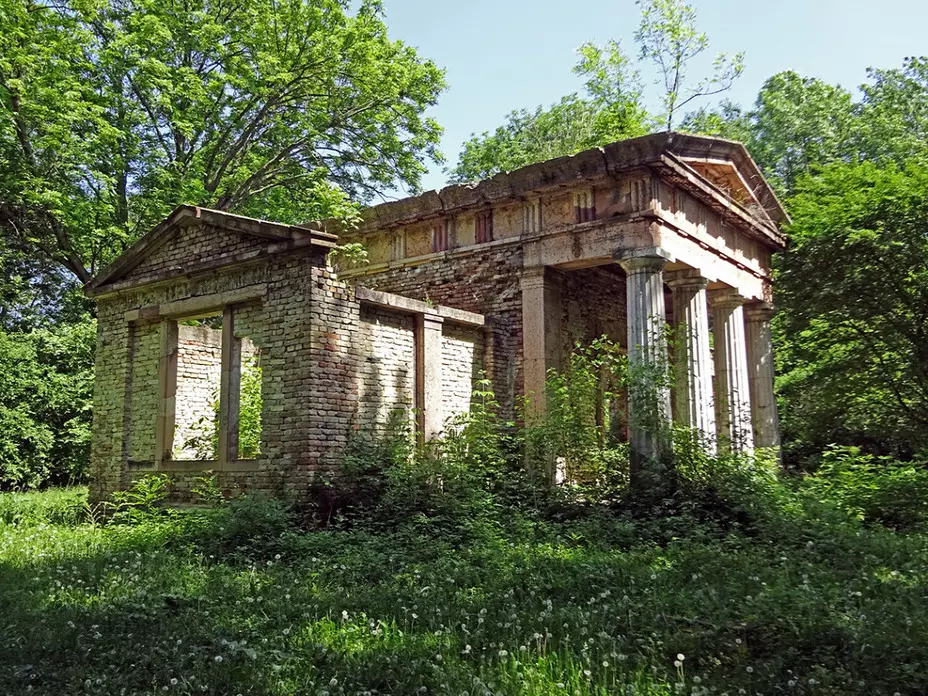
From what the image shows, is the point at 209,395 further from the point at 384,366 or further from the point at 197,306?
the point at 384,366

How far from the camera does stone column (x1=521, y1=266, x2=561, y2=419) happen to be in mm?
12648

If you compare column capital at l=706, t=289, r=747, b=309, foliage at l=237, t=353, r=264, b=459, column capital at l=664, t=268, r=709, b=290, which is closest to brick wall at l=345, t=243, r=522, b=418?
column capital at l=664, t=268, r=709, b=290

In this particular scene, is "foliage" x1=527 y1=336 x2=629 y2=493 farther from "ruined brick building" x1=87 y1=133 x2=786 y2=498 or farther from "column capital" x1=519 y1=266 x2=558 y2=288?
"column capital" x1=519 y1=266 x2=558 y2=288

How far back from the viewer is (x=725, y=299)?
1552cm

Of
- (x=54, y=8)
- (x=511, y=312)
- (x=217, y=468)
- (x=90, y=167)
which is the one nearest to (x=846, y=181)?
(x=511, y=312)

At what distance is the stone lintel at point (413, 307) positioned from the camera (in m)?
11.6

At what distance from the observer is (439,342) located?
1245 centimetres

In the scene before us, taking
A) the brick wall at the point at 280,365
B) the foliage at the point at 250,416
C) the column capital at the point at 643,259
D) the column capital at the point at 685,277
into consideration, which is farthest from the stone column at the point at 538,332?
the foliage at the point at 250,416

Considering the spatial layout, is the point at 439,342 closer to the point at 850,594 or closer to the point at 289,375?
the point at 289,375

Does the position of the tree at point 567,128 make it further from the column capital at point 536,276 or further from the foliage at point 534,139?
the column capital at point 536,276

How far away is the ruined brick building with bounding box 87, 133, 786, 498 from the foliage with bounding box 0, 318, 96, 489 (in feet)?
25.3

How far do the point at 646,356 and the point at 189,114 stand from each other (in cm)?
1486

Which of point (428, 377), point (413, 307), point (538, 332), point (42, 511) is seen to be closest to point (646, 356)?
point (538, 332)

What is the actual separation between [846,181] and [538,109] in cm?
1894
